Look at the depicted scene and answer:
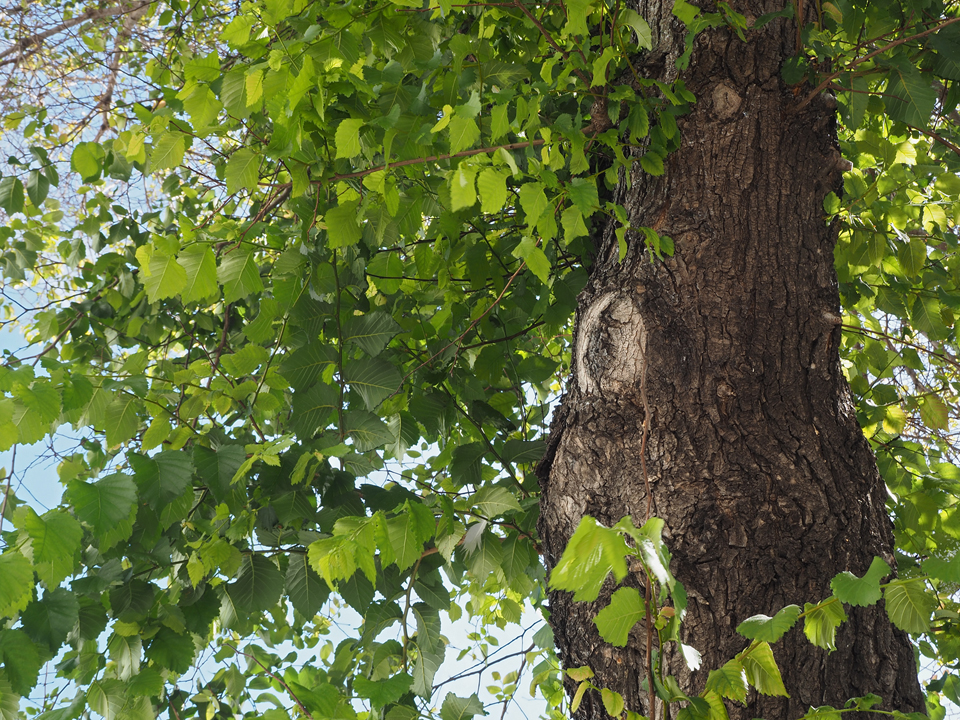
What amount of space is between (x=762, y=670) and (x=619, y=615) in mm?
191

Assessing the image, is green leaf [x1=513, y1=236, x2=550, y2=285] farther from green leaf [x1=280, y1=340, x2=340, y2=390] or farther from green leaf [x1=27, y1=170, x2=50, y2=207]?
green leaf [x1=27, y1=170, x2=50, y2=207]

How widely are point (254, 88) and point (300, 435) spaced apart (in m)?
0.62

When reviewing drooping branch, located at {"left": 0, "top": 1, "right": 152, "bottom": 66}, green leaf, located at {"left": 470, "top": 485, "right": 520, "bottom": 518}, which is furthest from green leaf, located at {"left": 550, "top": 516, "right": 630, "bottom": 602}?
drooping branch, located at {"left": 0, "top": 1, "right": 152, "bottom": 66}

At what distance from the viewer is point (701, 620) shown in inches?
40.7

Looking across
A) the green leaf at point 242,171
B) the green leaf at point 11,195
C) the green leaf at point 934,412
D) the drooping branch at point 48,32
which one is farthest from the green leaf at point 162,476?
the drooping branch at point 48,32

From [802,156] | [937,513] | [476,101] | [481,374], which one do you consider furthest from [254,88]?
[937,513]

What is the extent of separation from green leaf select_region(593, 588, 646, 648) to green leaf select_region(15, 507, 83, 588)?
2.09ft

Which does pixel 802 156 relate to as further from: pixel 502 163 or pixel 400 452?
pixel 400 452

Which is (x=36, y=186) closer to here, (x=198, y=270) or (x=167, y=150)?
(x=167, y=150)

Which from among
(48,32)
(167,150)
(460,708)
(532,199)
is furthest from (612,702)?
(48,32)

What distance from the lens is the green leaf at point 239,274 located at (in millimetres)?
1177

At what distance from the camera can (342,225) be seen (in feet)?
3.99

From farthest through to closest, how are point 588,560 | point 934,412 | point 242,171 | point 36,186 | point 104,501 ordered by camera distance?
point 36,186 → point 934,412 → point 242,171 → point 104,501 → point 588,560

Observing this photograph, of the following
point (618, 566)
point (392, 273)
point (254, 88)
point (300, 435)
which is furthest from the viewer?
point (392, 273)
